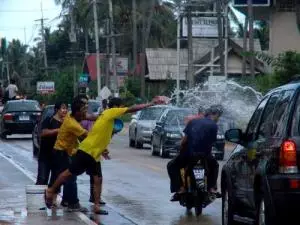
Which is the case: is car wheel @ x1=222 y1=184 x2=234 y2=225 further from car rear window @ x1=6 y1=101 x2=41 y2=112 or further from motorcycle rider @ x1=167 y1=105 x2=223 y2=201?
car rear window @ x1=6 y1=101 x2=41 y2=112

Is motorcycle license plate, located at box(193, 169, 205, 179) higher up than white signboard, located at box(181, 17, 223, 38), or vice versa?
white signboard, located at box(181, 17, 223, 38)

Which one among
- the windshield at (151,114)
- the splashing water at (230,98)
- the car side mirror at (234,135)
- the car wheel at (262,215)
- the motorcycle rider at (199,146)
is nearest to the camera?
the car wheel at (262,215)

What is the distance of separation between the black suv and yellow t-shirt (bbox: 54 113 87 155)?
128 inches

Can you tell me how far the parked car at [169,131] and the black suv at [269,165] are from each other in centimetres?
1692

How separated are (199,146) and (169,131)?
14.7 metres

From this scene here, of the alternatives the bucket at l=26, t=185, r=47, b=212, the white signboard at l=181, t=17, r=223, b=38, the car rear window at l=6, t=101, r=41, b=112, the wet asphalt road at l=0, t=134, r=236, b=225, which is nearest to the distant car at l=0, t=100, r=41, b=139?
the car rear window at l=6, t=101, r=41, b=112

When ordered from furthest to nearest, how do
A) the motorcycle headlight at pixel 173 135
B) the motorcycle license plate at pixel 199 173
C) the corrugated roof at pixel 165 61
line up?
the corrugated roof at pixel 165 61 → the motorcycle headlight at pixel 173 135 → the motorcycle license plate at pixel 199 173

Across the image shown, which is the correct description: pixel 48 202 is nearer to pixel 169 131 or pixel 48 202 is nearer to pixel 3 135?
pixel 169 131

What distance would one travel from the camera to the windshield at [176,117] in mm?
30250

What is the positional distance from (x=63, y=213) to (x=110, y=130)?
1.59 m

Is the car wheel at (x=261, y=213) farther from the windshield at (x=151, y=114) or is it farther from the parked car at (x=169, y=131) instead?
the windshield at (x=151, y=114)

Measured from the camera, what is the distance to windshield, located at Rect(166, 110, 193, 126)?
30.2 metres

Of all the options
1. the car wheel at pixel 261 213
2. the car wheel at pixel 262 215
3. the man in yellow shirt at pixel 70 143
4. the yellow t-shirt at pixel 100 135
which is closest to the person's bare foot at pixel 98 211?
the man in yellow shirt at pixel 70 143

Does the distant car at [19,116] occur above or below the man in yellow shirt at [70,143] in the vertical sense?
below
